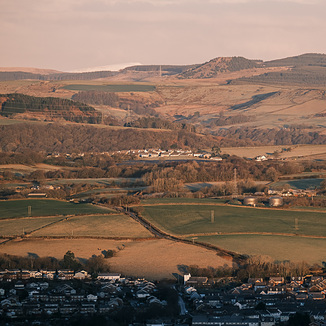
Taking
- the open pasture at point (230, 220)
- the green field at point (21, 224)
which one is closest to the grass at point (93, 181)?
the open pasture at point (230, 220)

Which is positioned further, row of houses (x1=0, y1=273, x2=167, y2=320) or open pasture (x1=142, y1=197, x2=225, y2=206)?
open pasture (x1=142, y1=197, x2=225, y2=206)

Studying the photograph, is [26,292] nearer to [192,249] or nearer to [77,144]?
[192,249]

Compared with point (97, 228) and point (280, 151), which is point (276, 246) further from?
point (280, 151)

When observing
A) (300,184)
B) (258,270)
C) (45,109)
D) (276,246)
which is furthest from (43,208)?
(45,109)

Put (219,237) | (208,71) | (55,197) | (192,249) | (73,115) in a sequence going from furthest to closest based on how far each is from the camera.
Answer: (208,71), (73,115), (55,197), (219,237), (192,249)

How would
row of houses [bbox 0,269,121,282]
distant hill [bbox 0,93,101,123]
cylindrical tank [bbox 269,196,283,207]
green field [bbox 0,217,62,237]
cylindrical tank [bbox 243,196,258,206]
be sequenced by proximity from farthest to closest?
distant hill [bbox 0,93,101,123] < cylindrical tank [bbox 243,196,258,206] < cylindrical tank [bbox 269,196,283,207] < green field [bbox 0,217,62,237] < row of houses [bbox 0,269,121,282]

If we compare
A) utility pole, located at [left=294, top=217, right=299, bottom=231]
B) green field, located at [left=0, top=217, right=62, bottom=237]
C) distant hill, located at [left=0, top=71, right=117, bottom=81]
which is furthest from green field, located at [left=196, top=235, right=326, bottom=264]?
distant hill, located at [left=0, top=71, right=117, bottom=81]

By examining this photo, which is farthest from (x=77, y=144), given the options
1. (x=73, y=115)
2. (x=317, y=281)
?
(x=317, y=281)

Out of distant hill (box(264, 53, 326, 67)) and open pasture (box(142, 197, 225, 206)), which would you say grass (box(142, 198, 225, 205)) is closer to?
open pasture (box(142, 197, 225, 206))
